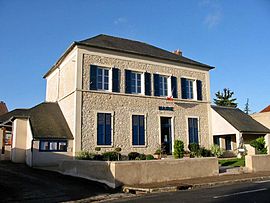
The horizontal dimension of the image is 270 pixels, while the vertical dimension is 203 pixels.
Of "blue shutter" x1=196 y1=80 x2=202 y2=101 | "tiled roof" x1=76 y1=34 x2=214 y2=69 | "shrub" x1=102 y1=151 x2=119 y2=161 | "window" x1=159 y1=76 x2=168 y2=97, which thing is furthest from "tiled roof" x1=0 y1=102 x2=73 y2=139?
"blue shutter" x1=196 y1=80 x2=202 y2=101

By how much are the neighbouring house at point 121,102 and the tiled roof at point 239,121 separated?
5.71 feet

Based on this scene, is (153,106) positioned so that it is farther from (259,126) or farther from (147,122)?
(259,126)

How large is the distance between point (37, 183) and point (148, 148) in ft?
33.5

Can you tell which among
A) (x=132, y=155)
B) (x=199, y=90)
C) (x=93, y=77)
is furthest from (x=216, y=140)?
(x=93, y=77)

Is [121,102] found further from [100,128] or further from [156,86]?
[156,86]

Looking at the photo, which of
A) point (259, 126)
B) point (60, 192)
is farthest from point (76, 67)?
point (259, 126)

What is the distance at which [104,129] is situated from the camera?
19828 mm

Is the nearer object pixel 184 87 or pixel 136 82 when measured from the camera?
pixel 136 82

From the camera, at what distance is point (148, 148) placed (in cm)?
2130

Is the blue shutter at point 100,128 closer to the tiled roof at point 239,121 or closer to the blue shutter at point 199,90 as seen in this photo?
the blue shutter at point 199,90

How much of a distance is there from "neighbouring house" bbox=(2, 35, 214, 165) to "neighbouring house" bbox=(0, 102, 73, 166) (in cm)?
6

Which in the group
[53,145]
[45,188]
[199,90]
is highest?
[199,90]

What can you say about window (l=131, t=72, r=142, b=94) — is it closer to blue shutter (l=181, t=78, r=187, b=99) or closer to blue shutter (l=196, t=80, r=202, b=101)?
blue shutter (l=181, t=78, r=187, b=99)

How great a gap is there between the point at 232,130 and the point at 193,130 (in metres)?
3.16
